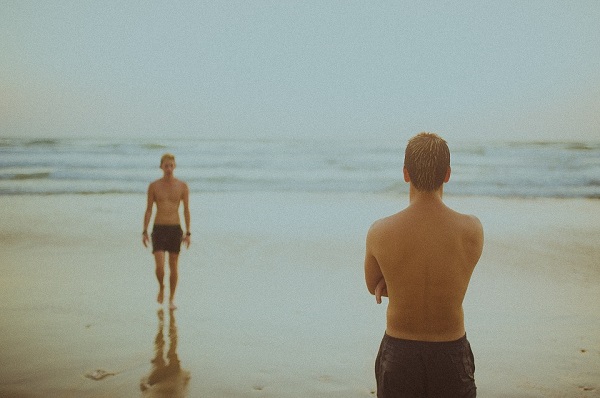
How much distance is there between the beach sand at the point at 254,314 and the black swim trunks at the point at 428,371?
1.99m

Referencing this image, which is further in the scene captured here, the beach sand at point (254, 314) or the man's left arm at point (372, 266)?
the beach sand at point (254, 314)

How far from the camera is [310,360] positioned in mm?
4516

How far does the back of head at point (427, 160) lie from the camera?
1.99m

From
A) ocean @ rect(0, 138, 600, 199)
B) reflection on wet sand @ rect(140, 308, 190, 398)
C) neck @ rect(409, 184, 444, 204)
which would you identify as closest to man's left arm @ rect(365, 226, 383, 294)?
neck @ rect(409, 184, 444, 204)

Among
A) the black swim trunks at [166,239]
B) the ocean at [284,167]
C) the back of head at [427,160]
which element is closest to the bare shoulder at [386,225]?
the back of head at [427,160]

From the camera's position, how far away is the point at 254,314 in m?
5.72

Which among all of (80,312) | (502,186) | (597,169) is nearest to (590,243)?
(80,312)

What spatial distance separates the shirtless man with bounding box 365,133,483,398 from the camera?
2.00 m

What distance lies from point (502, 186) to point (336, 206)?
8.47m

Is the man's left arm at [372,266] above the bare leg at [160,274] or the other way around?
above

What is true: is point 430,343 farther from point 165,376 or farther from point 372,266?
point 165,376

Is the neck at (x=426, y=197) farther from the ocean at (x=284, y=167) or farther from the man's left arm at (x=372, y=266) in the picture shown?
the ocean at (x=284, y=167)

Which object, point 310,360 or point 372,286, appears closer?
point 372,286

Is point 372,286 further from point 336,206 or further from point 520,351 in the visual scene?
point 336,206
